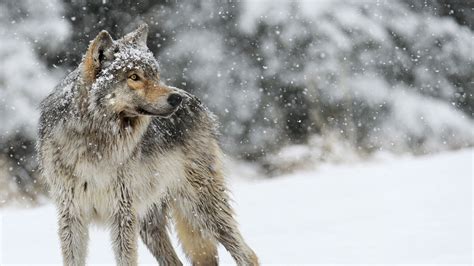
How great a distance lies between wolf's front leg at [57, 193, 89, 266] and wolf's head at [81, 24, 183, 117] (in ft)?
2.44

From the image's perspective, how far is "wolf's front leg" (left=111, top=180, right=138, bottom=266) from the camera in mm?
5168

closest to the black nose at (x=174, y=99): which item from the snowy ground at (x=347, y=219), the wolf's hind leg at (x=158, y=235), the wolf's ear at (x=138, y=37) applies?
the wolf's ear at (x=138, y=37)

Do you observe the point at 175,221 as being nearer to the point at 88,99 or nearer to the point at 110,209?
the point at 110,209

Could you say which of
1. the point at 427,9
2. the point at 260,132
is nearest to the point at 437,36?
the point at 427,9

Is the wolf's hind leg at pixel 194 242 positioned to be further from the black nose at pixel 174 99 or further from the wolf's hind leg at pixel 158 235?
the black nose at pixel 174 99

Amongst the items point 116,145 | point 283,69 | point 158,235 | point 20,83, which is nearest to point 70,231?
point 116,145

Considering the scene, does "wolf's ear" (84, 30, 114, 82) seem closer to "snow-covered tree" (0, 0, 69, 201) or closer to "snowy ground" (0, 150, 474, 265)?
"snowy ground" (0, 150, 474, 265)

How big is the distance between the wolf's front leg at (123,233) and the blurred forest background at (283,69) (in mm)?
6976

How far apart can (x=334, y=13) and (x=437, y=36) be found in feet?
6.77

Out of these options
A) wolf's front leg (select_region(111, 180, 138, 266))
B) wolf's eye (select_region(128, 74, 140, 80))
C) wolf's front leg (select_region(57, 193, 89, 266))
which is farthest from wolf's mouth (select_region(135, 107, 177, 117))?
wolf's front leg (select_region(57, 193, 89, 266))

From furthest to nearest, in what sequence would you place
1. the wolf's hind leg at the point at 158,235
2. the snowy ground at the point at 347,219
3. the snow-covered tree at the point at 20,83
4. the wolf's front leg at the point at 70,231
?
the snow-covered tree at the point at 20,83 → the snowy ground at the point at 347,219 → the wolf's hind leg at the point at 158,235 → the wolf's front leg at the point at 70,231

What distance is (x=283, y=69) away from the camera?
13.0 metres

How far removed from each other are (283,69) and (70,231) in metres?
8.29

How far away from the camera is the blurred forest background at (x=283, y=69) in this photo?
12047 millimetres
